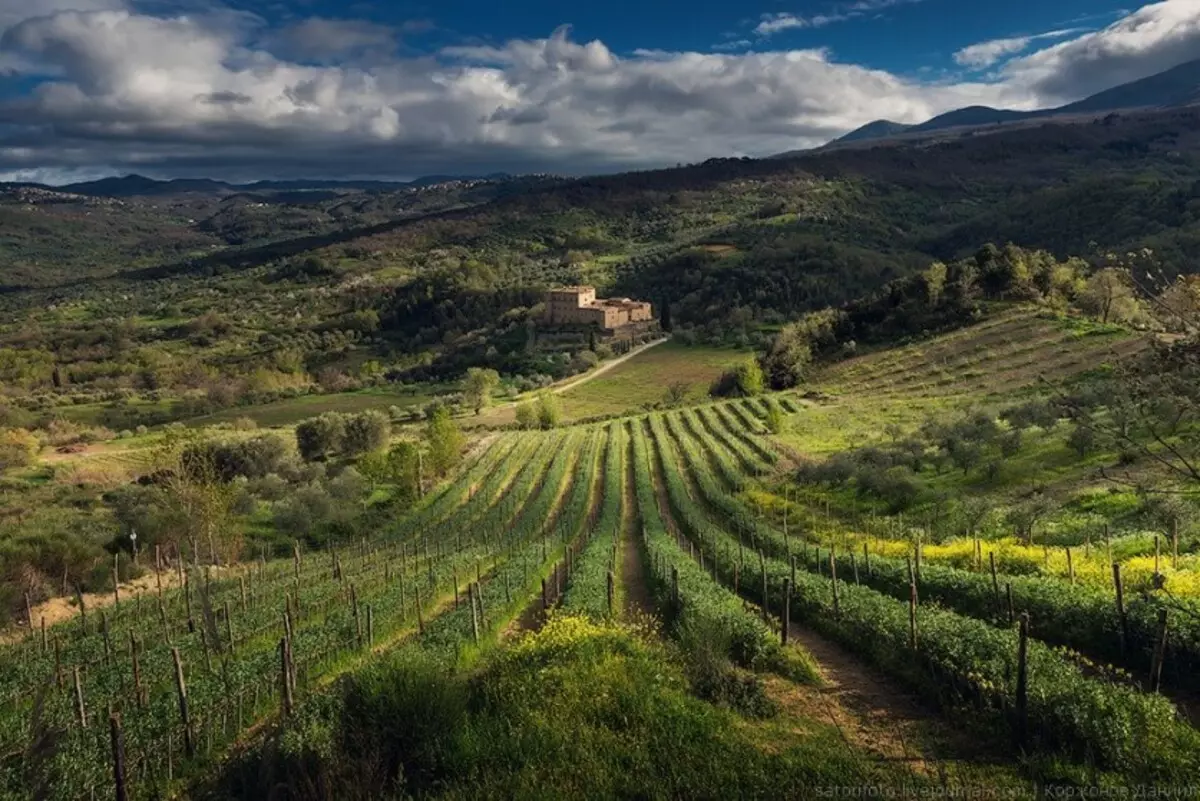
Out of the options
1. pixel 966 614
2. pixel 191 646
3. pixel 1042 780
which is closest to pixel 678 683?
pixel 1042 780

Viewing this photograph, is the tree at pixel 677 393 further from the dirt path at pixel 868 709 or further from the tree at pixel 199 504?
the dirt path at pixel 868 709

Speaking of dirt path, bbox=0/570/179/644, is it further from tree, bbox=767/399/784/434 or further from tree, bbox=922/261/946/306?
tree, bbox=922/261/946/306

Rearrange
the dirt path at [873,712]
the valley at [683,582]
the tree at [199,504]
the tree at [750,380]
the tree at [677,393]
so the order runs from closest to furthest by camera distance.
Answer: the valley at [683,582]
the dirt path at [873,712]
the tree at [199,504]
the tree at [750,380]
the tree at [677,393]

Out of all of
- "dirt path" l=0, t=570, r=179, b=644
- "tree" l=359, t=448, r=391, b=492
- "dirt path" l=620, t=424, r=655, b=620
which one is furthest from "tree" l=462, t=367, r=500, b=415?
"dirt path" l=0, t=570, r=179, b=644

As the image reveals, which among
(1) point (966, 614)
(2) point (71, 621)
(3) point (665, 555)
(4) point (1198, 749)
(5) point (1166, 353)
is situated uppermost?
(5) point (1166, 353)

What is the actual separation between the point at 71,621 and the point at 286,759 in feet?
83.4

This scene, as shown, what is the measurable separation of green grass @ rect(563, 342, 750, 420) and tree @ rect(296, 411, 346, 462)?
32.6 m

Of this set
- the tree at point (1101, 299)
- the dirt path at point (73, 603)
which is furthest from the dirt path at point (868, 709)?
the tree at point (1101, 299)

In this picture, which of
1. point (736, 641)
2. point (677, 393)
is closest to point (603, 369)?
point (677, 393)

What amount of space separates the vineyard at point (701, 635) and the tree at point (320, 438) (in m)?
34.2

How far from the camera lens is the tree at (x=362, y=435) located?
253 feet

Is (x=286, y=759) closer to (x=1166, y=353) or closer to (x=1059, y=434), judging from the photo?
(x=1166, y=353)

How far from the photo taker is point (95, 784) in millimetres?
12094

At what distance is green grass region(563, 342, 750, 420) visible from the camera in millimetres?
106125
